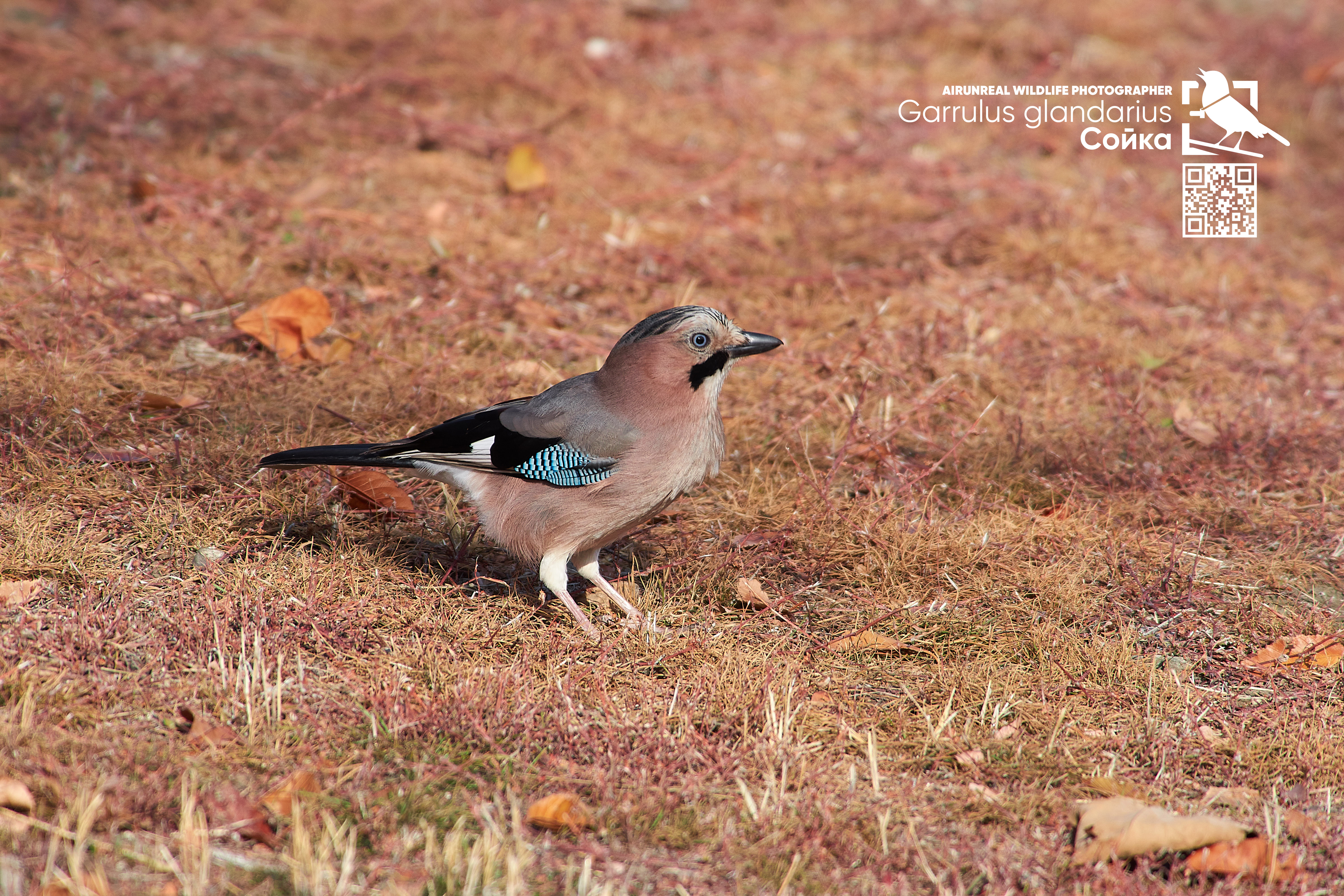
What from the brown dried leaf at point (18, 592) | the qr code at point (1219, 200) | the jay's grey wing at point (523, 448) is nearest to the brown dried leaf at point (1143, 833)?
the jay's grey wing at point (523, 448)

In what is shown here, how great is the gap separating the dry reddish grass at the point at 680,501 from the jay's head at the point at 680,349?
0.64 metres

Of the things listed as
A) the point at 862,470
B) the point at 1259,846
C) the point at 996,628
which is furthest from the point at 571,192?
the point at 1259,846

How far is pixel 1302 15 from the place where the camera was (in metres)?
10.4

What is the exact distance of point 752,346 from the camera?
161 inches

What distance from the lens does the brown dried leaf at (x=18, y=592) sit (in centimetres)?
333

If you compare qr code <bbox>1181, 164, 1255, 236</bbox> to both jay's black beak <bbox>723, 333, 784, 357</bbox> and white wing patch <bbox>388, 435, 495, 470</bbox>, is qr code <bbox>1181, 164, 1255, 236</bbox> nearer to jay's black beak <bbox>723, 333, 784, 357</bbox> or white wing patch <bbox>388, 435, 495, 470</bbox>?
jay's black beak <bbox>723, 333, 784, 357</bbox>

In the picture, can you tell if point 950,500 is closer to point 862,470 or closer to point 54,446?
point 862,470

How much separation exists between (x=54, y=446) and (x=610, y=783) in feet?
8.08

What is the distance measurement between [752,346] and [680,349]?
0.28 meters

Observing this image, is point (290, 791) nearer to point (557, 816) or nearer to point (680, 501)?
point (557, 816)

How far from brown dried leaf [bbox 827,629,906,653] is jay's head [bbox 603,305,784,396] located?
92 cm

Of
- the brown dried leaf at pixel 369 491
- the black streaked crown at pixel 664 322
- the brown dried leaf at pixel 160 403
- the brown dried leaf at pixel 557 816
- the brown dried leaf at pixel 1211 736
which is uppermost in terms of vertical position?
the black streaked crown at pixel 664 322

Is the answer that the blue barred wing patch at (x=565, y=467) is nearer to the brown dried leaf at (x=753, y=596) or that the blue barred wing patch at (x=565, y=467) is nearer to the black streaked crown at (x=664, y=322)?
the black streaked crown at (x=664, y=322)

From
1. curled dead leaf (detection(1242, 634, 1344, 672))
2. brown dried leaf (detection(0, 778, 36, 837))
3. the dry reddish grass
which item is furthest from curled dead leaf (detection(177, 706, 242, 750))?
curled dead leaf (detection(1242, 634, 1344, 672))
